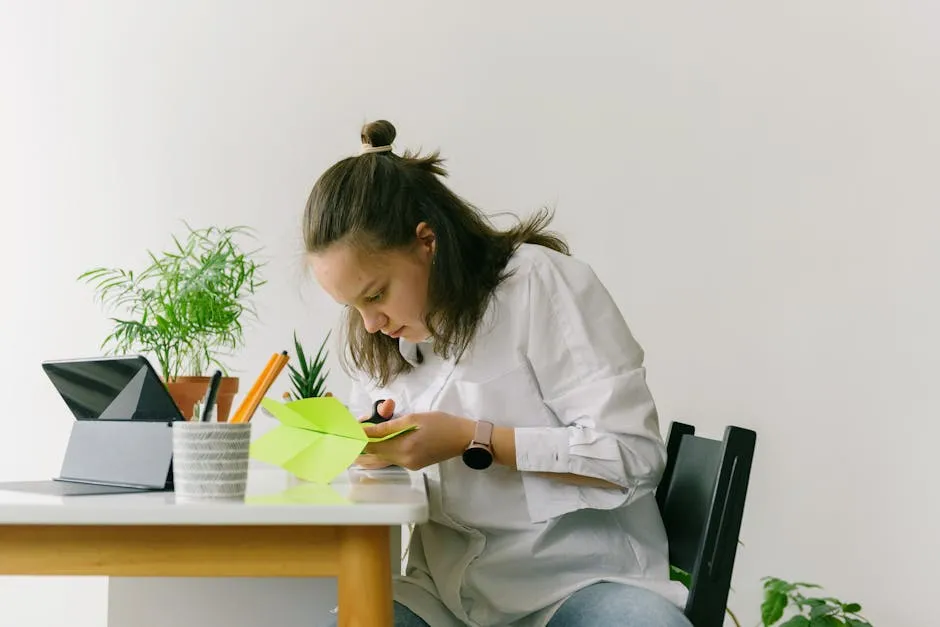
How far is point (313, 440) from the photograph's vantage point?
112 cm

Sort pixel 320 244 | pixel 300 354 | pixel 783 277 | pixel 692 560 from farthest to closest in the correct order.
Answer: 1. pixel 783 277
2. pixel 300 354
3. pixel 320 244
4. pixel 692 560

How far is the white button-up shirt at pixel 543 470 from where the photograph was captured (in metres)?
1.31

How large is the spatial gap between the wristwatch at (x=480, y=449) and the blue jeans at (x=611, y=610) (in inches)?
8.1

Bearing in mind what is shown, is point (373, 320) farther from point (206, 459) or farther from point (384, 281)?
point (206, 459)

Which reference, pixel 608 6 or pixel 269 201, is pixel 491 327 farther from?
pixel 608 6

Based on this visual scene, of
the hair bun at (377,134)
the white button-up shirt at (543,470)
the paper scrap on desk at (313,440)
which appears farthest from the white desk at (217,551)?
the hair bun at (377,134)

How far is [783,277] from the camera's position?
261cm

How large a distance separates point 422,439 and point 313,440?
16 cm

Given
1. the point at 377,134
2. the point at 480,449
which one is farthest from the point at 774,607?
the point at 377,134

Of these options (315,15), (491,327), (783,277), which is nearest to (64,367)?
(491,327)

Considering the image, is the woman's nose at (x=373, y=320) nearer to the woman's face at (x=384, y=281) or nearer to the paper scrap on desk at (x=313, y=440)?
the woman's face at (x=384, y=281)

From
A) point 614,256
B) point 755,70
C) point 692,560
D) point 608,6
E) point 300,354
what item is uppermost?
point 608,6

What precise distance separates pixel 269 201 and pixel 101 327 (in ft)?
1.80

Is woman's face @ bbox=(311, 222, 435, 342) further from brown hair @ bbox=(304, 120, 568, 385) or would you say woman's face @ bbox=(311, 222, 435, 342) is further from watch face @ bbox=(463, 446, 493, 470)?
watch face @ bbox=(463, 446, 493, 470)
